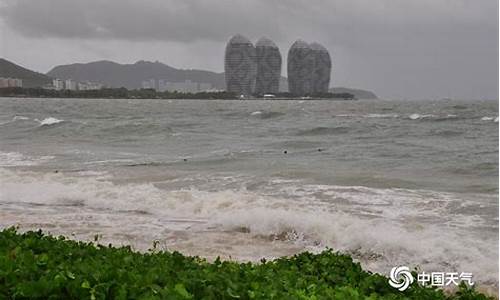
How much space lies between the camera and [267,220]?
364 inches

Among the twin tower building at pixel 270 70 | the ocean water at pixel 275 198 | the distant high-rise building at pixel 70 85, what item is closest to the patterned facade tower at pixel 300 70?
the twin tower building at pixel 270 70

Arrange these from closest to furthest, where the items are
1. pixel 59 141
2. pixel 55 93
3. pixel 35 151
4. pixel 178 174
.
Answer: pixel 178 174
pixel 35 151
pixel 59 141
pixel 55 93

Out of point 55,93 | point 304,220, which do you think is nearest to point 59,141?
point 304,220

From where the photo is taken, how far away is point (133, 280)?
3.09 metres

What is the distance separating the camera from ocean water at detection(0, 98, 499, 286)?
792 cm

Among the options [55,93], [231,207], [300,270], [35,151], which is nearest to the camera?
[300,270]

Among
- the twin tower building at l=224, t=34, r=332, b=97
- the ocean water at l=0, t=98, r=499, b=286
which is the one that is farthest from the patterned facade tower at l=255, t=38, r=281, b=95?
the ocean water at l=0, t=98, r=499, b=286

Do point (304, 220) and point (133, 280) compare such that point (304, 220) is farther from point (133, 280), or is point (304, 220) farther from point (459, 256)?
point (133, 280)

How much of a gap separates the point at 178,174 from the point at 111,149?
9134mm

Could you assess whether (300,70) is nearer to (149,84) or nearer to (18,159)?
(149,84)

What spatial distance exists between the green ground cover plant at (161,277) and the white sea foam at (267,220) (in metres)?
2.85

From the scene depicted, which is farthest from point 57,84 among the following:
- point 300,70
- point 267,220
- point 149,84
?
point 267,220

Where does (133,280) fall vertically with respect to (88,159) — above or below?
above

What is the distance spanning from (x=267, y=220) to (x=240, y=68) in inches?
4765
